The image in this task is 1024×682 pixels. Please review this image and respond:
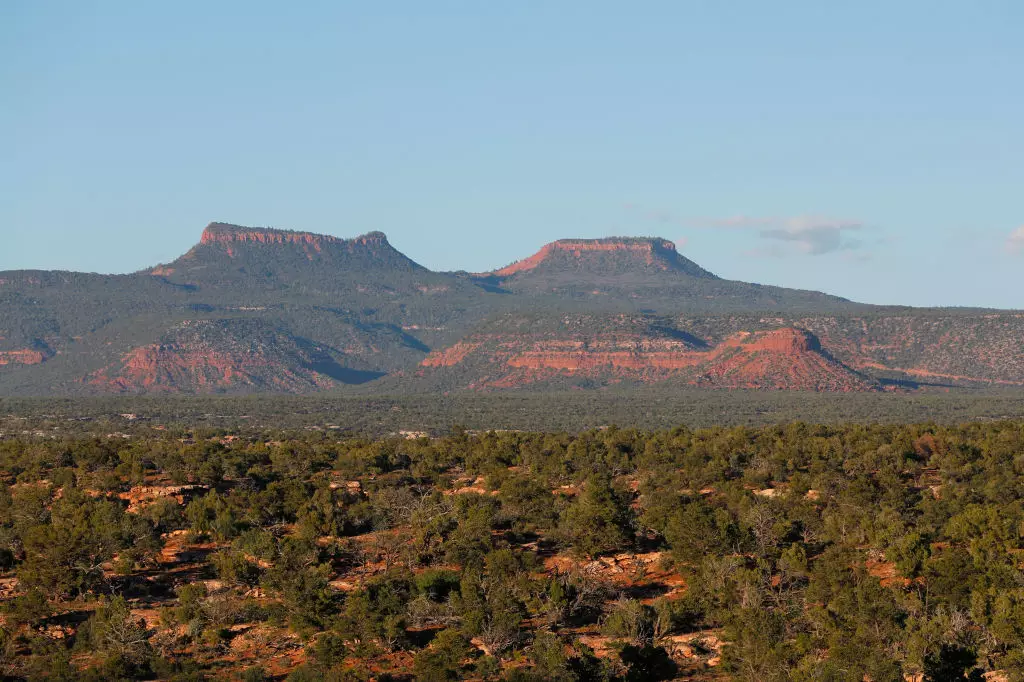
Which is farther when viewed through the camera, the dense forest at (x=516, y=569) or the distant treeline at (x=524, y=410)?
the distant treeline at (x=524, y=410)

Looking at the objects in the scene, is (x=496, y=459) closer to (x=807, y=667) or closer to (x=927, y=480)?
(x=927, y=480)

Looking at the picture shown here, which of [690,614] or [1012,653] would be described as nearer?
[1012,653]

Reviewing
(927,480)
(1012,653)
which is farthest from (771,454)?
(1012,653)

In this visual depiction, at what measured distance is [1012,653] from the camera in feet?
118

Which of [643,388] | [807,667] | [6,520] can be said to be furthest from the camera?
[643,388]

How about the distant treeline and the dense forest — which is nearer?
the dense forest

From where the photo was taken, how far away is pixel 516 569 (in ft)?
145

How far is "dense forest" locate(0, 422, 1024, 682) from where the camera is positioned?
37.5 m

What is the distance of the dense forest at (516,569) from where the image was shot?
1478 inches

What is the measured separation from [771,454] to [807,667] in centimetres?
2940

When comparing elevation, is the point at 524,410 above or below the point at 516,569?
above

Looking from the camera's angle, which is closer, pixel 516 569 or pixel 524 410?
pixel 516 569

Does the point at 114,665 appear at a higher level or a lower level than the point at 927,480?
lower

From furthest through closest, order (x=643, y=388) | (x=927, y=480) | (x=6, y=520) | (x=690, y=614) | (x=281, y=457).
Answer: (x=643, y=388), (x=281, y=457), (x=927, y=480), (x=6, y=520), (x=690, y=614)
